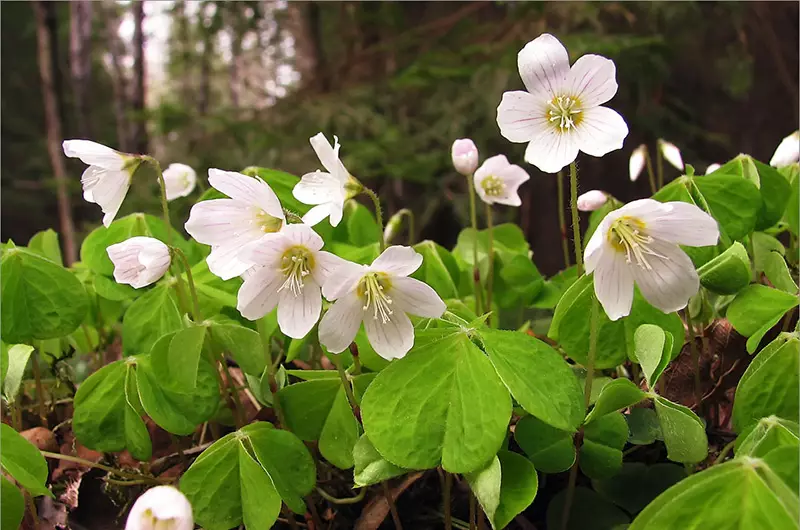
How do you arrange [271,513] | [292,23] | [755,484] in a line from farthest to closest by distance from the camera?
[292,23]
[271,513]
[755,484]

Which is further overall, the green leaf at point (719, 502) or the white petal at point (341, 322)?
the white petal at point (341, 322)

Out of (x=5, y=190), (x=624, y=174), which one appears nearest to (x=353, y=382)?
(x=624, y=174)

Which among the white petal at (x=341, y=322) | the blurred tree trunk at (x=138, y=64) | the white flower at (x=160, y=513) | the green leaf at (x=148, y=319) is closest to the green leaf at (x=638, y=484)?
the white petal at (x=341, y=322)

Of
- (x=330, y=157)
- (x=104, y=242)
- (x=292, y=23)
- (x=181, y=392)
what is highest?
(x=292, y=23)

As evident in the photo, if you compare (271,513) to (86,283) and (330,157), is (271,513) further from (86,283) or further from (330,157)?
(86,283)

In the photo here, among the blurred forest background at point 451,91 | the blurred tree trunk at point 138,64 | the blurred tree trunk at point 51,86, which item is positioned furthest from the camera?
the blurred tree trunk at point 138,64

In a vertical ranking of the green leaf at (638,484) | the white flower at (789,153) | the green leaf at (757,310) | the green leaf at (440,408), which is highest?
the white flower at (789,153)

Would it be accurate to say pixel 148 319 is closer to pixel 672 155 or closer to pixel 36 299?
pixel 36 299

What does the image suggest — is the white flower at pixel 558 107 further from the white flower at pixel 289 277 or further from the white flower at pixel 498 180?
the white flower at pixel 498 180
